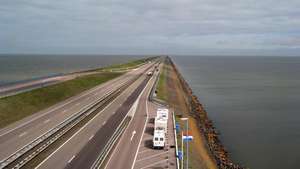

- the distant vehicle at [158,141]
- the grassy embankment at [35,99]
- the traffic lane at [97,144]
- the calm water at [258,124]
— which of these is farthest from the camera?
the grassy embankment at [35,99]

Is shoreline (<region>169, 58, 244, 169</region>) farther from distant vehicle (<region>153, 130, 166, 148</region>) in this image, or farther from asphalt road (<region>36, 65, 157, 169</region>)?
asphalt road (<region>36, 65, 157, 169</region>)

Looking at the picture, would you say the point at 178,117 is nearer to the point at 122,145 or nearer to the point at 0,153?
the point at 122,145

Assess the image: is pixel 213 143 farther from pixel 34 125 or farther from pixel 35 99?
pixel 35 99

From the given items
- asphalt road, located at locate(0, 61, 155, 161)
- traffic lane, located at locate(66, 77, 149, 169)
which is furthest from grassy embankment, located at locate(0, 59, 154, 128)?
traffic lane, located at locate(66, 77, 149, 169)

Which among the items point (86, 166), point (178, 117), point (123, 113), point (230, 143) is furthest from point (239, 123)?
point (86, 166)

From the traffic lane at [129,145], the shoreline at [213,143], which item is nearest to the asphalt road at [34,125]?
the traffic lane at [129,145]

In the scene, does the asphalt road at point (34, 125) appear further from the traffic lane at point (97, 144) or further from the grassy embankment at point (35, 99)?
the traffic lane at point (97, 144)

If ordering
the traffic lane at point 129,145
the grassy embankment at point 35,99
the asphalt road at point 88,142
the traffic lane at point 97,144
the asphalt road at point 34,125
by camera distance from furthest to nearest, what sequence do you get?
the grassy embankment at point 35,99 → the asphalt road at point 34,125 → the traffic lane at point 129,145 → the asphalt road at point 88,142 → the traffic lane at point 97,144
